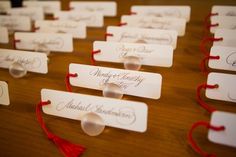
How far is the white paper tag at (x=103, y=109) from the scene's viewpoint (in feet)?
1.64

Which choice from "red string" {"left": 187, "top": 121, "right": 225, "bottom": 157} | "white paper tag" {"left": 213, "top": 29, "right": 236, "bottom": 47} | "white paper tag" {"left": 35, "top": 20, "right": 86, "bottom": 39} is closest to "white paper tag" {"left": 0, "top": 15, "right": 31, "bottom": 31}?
"white paper tag" {"left": 35, "top": 20, "right": 86, "bottom": 39}

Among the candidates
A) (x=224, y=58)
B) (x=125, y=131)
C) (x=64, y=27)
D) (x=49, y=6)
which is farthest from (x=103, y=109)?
(x=49, y=6)

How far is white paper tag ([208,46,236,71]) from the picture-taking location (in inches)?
25.8

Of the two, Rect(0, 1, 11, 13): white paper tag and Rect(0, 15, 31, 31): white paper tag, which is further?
Rect(0, 1, 11, 13): white paper tag

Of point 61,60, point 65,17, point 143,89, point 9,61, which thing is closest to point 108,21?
point 65,17

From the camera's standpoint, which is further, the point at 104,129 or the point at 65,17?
the point at 65,17

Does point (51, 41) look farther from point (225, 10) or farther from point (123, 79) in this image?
point (225, 10)

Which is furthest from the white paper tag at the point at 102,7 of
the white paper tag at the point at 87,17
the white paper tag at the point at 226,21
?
the white paper tag at the point at 226,21

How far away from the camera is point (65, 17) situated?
113 cm

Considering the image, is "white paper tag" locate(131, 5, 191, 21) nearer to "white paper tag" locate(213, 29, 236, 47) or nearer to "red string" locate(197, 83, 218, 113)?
"white paper tag" locate(213, 29, 236, 47)

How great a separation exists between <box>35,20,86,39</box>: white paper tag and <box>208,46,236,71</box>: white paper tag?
50 centimetres

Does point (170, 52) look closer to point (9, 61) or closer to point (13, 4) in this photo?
point (9, 61)

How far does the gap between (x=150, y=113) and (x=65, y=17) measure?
0.70 meters

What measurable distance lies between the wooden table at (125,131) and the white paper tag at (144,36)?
8 centimetres
